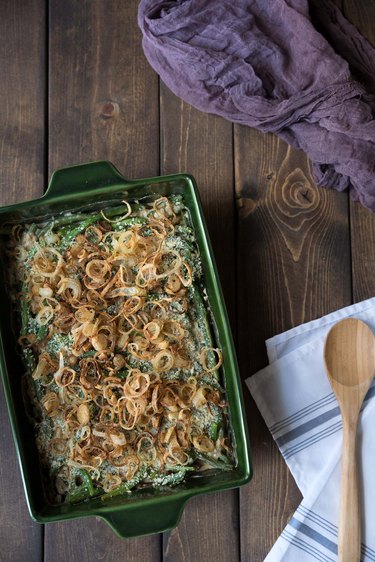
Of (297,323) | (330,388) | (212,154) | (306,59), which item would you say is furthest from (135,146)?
(330,388)

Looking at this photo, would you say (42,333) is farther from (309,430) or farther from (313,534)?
(313,534)

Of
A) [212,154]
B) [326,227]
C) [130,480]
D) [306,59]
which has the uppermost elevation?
[306,59]

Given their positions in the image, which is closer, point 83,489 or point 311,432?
point 83,489

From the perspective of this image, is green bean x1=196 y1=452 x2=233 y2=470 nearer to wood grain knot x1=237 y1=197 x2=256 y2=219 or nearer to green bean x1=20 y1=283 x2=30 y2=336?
green bean x1=20 y1=283 x2=30 y2=336

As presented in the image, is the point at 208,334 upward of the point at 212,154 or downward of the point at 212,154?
downward

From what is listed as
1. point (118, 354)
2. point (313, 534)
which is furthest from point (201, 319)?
point (313, 534)

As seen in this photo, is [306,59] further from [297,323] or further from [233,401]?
[233,401]
